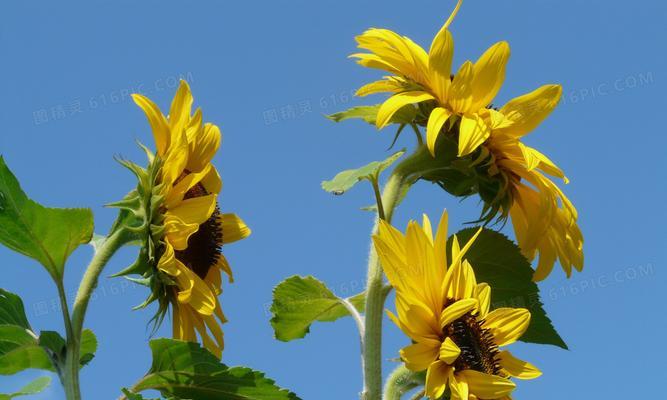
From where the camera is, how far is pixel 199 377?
273 cm

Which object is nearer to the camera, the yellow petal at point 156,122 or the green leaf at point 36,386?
the yellow petal at point 156,122

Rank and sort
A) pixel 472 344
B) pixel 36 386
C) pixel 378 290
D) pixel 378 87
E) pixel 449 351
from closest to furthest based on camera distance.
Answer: pixel 449 351 → pixel 472 344 → pixel 378 290 → pixel 378 87 → pixel 36 386

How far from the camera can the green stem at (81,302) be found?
8.55ft

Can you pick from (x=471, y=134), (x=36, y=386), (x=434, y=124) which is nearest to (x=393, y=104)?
(x=434, y=124)

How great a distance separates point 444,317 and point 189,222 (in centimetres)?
75

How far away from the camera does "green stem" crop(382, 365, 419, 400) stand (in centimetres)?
263

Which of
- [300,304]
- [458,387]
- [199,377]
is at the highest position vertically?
[300,304]

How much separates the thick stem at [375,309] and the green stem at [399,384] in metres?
0.05

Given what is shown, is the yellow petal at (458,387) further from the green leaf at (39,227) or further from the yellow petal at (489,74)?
the green leaf at (39,227)

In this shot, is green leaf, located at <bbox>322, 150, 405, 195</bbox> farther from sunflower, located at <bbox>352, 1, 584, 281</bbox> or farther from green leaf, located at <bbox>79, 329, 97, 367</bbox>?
green leaf, located at <bbox>79, 329, 97, 367</bbox>

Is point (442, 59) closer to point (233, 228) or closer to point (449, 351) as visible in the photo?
point (449, 351)

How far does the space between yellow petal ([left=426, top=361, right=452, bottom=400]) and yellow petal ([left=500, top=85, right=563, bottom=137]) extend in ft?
2.22

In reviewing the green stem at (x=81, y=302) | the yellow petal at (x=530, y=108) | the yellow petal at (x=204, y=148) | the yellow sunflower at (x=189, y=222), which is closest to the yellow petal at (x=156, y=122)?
the yellow sunflower at (x=189, y=222)

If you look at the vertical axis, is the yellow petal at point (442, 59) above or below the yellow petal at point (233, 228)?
above
